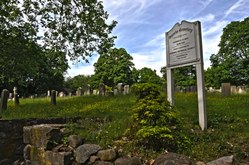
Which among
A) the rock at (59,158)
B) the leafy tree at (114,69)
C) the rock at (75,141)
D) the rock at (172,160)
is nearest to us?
the rock at (172,160)

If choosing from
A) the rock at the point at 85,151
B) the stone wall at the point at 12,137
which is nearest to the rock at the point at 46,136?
the rock at the point at 85,151

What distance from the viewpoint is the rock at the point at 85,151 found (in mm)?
6680

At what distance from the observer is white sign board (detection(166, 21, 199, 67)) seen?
8164 mm

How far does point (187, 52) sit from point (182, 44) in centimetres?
35

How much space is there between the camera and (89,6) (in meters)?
16.5

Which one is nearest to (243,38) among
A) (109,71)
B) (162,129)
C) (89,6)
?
(109,71)

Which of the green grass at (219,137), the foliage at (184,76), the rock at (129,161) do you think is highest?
the foliage at (184,76)

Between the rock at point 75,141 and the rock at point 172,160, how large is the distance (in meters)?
2.36

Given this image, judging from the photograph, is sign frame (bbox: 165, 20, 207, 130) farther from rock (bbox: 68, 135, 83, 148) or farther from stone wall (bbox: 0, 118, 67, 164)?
stone wall (bbox: 0, 118, 67, 164)

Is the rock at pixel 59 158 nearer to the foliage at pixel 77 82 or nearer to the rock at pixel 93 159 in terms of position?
the rock at pixel 93 159

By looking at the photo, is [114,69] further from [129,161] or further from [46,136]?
[129,161]

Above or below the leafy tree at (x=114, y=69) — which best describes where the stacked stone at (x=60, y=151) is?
below

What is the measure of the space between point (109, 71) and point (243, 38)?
26.5 m

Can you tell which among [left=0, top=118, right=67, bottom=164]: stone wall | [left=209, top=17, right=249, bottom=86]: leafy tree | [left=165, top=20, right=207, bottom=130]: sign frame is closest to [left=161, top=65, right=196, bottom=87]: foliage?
[left=209, top=17, right=249, bottom=86]: leafy tree
